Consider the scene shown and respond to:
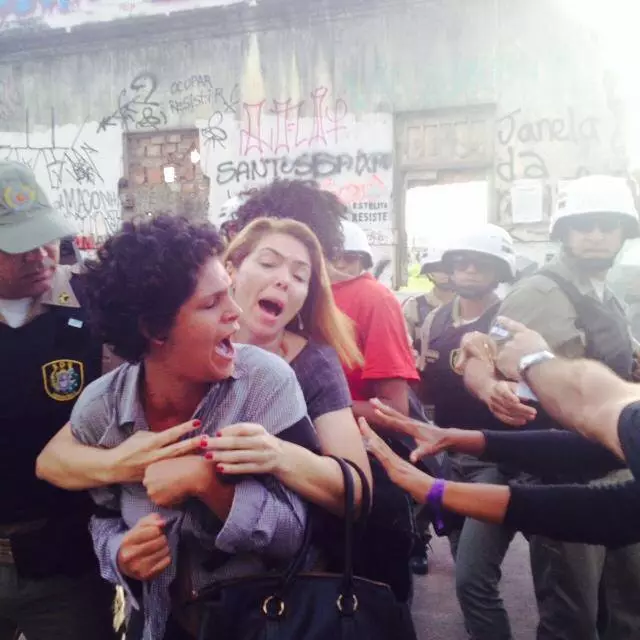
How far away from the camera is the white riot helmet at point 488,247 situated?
4.11 meters

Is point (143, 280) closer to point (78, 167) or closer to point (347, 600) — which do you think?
point (347, 600)

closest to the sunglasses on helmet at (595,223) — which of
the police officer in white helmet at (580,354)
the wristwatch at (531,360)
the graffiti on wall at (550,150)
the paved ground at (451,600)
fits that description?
the police officer in white helmet at (580,354)

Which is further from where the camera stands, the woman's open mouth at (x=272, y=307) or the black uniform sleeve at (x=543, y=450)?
the black uniform sleeve at (x=543, y=450)

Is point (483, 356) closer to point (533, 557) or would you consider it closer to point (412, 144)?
point (533, 557)

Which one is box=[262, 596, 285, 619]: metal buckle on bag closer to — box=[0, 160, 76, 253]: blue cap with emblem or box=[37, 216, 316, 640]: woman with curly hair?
box=[37, 216, 316, 640]: woman with curly hair

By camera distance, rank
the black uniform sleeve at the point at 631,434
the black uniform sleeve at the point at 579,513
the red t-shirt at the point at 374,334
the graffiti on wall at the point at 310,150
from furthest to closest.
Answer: the graffiti on wall at the point at 310,150
the red t-shirt at the point at 374,334
the black uniform sleeve at the point at 579,513
the black uniform sleeve at the point at 631,434

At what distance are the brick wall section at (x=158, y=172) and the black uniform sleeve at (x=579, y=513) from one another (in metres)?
9.53

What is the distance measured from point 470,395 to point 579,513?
1.85 metres

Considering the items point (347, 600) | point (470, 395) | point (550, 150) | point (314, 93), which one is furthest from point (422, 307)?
point (314, 93)

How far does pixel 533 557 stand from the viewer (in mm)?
3018

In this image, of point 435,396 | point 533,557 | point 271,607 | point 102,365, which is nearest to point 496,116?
point 435,396

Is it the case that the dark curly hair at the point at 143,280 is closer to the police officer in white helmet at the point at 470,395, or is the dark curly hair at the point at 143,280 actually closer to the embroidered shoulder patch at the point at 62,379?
the embroidered shoulder patch at the point at 62,379

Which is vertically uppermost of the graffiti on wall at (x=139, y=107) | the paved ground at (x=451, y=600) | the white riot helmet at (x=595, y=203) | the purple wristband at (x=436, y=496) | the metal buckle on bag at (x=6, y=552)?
the graffiti on wall at (x=139, y=107)

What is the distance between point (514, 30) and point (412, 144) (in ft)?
6.30
